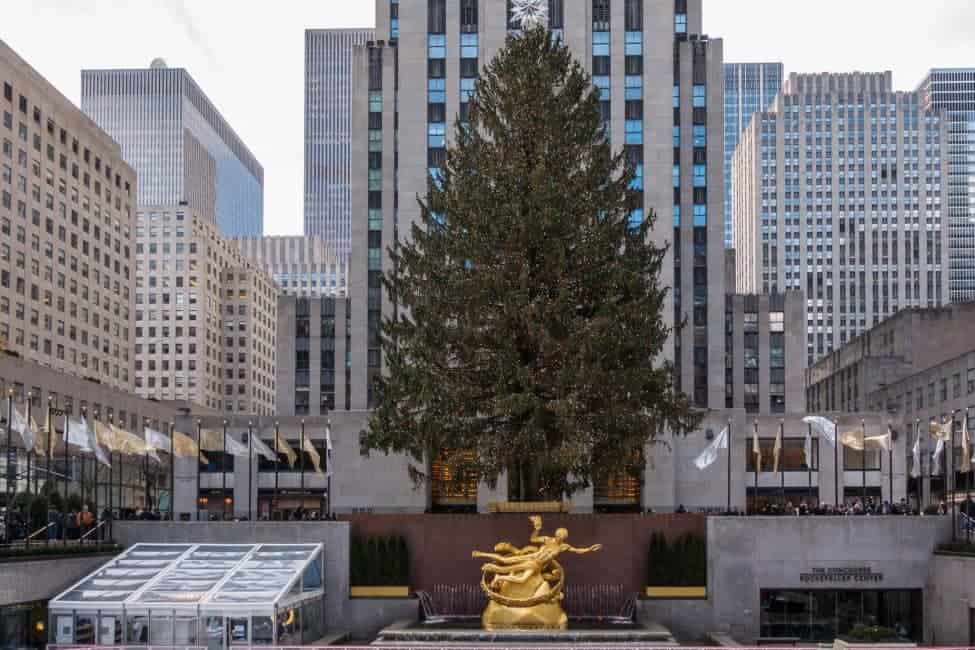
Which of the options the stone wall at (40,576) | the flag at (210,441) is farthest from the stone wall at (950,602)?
the flag at (210,441)

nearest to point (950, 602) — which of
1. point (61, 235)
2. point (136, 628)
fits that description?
point (136, 628)

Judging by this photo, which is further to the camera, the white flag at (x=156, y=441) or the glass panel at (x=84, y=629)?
the white flag at (x=156, y=441)

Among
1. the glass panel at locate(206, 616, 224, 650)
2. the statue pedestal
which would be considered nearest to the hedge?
the statue pedestal

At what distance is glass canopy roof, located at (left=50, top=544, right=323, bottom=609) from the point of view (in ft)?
142

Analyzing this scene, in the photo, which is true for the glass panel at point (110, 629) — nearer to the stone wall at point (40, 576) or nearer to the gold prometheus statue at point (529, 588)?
the stone wall at point (40, 576)

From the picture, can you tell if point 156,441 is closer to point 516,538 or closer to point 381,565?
point 381,565

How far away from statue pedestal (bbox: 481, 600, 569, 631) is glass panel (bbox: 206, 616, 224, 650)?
8829mm

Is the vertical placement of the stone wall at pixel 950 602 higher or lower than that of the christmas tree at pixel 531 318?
lower

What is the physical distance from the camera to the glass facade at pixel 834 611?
49.7m

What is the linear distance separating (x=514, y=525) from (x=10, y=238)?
8872 centimetres

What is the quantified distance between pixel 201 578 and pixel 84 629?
13.6ft

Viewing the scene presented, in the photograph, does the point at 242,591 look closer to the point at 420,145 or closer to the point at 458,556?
the point at 458,556

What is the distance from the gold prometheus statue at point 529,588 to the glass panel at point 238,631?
808 cm

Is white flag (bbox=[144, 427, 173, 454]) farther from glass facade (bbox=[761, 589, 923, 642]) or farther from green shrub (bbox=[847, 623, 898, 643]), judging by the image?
green shrub (bbox=[847, 623, 898, 643])
